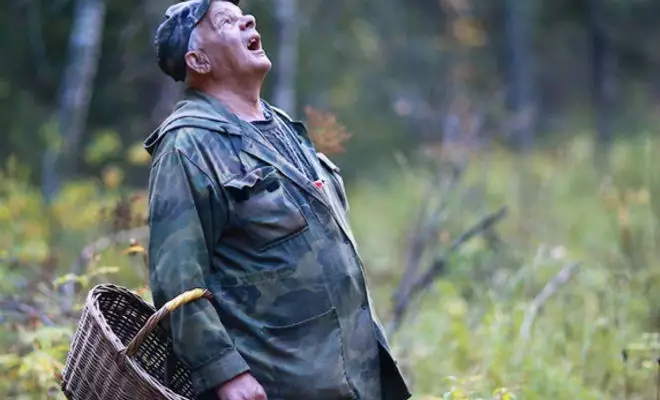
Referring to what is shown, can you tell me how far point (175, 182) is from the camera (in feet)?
10.1

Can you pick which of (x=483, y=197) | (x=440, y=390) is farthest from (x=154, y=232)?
(x=483, y=197)

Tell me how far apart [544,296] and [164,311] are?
3.83m

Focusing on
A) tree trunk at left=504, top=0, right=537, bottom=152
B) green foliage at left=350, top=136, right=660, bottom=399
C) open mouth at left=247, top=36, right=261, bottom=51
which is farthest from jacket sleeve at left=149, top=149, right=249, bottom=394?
tree trunk at left=504, top=0, right=537, bottom=152

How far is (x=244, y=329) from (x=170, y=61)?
36.4 inches

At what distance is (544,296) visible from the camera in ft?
20.6

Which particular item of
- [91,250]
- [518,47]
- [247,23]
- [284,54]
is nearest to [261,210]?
[247,23]

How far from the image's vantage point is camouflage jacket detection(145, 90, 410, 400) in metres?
3.03

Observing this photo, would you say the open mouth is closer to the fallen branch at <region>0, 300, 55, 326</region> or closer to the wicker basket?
the wicker basket

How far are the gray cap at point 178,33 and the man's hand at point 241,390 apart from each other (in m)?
1.04

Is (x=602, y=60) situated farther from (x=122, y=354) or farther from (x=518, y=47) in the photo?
(x=122, y=354)

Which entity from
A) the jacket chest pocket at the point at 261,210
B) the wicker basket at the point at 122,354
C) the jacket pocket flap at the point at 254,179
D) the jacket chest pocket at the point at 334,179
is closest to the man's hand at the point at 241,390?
the wicker basket at the point at 122,354

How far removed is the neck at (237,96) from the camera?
334cm

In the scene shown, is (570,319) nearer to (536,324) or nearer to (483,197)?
(536,324)

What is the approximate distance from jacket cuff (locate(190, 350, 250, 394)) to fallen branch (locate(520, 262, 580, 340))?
3.21 m
